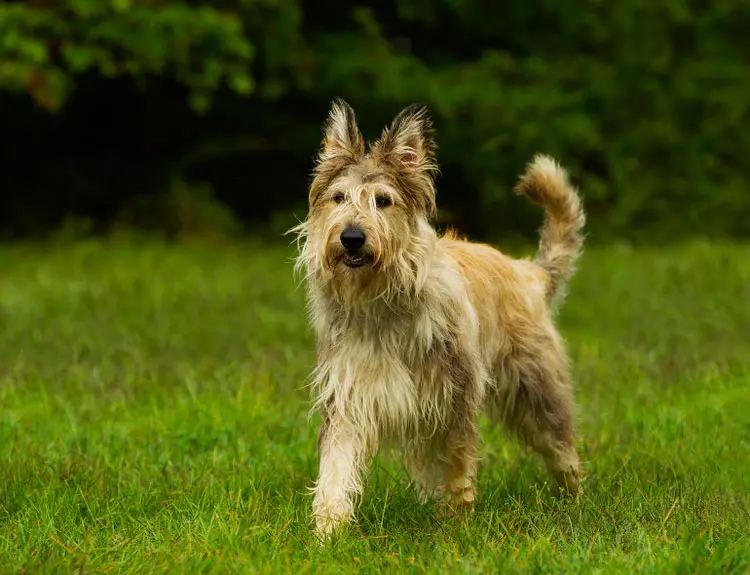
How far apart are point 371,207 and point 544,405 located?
5.37 ft

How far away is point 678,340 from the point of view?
32.1 feet

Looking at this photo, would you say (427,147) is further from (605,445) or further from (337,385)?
(605,445)

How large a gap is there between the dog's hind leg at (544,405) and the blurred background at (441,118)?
10690 mm

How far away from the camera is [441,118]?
722 inches

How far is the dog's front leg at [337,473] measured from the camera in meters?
4.90

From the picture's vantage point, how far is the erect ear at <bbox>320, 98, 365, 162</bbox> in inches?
203

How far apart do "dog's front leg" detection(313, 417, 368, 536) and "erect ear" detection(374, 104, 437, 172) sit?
1176mm

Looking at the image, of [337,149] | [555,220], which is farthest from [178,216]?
[337,149]

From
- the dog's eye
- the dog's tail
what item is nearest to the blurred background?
the dog's tail

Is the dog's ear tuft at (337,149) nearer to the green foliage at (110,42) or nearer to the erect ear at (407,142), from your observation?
the erect ear at (407,142)

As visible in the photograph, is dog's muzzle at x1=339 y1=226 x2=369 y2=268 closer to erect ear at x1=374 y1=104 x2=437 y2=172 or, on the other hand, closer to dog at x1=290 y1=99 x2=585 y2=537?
dog at x1=290 y1=99 x2=585 y2=537

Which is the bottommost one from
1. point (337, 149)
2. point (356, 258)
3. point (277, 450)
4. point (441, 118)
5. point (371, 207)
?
point (277, 450)

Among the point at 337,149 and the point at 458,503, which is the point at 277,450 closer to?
the point at 458,503

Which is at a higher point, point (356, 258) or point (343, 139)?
point (343, 139)
